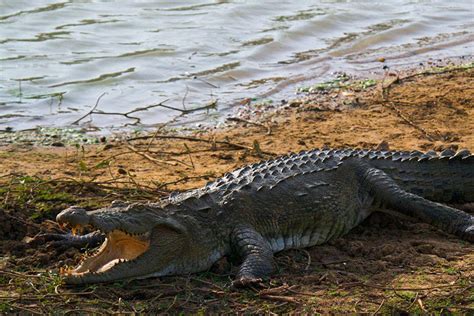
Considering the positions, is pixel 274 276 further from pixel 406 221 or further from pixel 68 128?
pixel 68 128

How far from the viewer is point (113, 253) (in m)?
4.55

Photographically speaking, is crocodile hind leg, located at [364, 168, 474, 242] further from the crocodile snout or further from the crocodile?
the crocodile snout

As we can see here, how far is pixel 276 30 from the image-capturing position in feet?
41.5

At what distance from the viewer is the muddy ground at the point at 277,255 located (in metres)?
4.25

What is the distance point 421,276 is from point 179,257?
1.30 m

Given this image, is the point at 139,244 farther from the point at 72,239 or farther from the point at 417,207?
the point at 417,207

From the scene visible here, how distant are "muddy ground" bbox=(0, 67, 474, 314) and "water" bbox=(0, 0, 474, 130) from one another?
47.1 inches

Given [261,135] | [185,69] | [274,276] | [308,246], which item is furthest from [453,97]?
[274,276]

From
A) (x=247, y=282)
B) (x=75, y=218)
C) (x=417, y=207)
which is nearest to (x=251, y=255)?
(x=247, y=282)

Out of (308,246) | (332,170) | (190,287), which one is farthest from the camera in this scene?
(332,170)

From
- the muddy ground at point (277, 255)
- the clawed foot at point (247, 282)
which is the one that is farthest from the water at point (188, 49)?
the clawed foot at point (247, 282)

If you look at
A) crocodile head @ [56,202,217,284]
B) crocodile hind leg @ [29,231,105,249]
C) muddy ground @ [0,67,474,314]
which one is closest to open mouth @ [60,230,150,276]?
crocodile head @ [56,202,217,284]

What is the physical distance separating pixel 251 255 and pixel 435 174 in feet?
5.58

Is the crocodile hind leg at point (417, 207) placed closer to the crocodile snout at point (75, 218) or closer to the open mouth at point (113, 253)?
the open mouth at point (113, 253)
